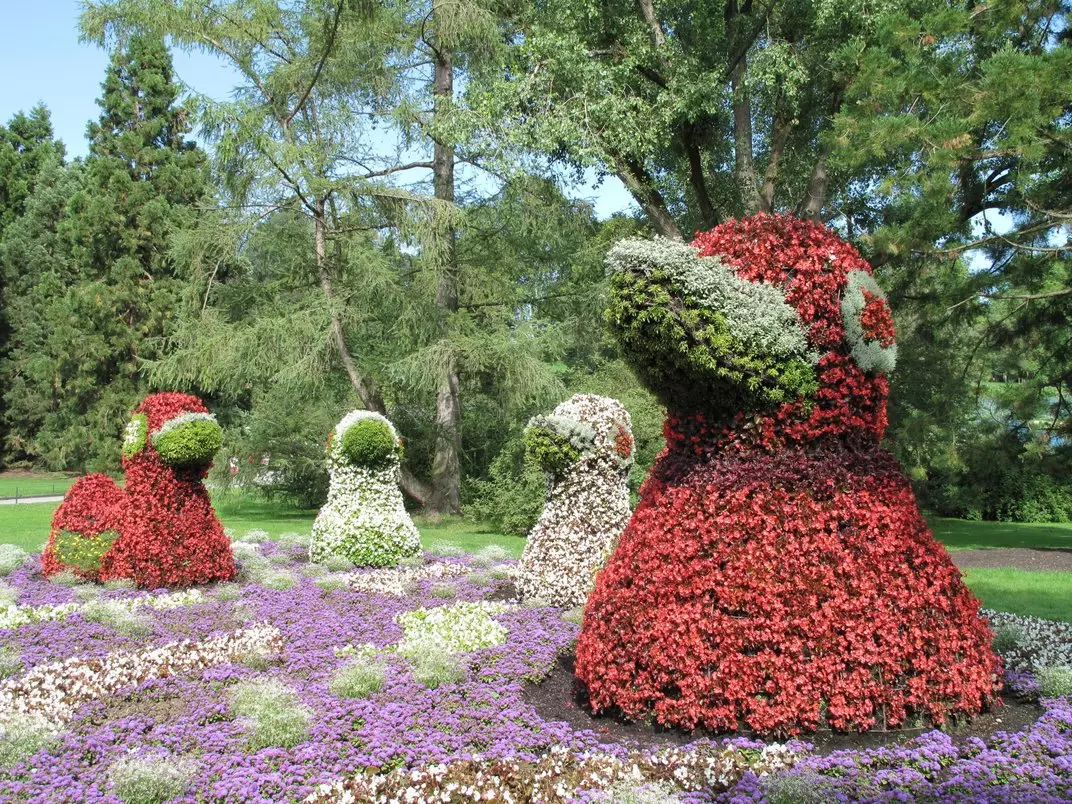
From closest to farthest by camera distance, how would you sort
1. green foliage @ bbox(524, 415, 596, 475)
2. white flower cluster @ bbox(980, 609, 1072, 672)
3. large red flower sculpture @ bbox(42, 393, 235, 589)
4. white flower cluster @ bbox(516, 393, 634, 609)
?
1. white flower cluster @ bbox(980, 609, 1072, 672)
2. white flower cluster @ bbox(516, 393, 634, 609)
3. green foliage @ bbox(524, 415, 596, 475)
4. large red flower sculpture @ bbox(42, 393, 235, 589)

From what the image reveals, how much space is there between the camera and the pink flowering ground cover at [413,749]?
13.8 ft

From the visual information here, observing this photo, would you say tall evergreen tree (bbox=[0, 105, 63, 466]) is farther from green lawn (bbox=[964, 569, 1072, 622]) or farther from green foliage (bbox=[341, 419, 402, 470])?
green lawn (bbox=[964, 569, 1072, 622])

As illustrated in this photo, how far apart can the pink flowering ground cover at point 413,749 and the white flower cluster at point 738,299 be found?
2171mm

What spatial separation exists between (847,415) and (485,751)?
9.25 feet

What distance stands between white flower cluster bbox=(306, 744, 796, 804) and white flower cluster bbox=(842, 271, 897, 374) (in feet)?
7.29

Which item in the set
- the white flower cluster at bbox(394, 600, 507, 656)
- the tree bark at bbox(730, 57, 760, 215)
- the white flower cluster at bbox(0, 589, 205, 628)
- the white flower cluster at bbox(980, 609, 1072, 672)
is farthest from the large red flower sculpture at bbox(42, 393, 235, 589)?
the tree bark at bbox(730, 57, 760, 215)

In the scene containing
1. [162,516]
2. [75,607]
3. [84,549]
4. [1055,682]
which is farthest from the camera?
[84,549]

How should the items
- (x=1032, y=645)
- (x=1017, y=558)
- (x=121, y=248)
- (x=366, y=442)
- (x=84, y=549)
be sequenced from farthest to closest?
(x=121, y=248), (x=1017, y=558), (x=366, y=442), (x=84, y=549), (x=1032, y=645)

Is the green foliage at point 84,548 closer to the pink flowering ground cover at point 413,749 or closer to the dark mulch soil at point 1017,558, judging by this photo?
the pink flowering ground cover at point 413,749

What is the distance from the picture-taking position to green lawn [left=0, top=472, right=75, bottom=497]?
2919 centimetres

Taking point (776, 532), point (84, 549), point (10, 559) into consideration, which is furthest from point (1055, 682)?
point (10, 559)

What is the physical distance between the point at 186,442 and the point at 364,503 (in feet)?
8.33

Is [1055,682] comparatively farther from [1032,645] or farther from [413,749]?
[413,749]

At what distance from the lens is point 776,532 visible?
16.5 feet
